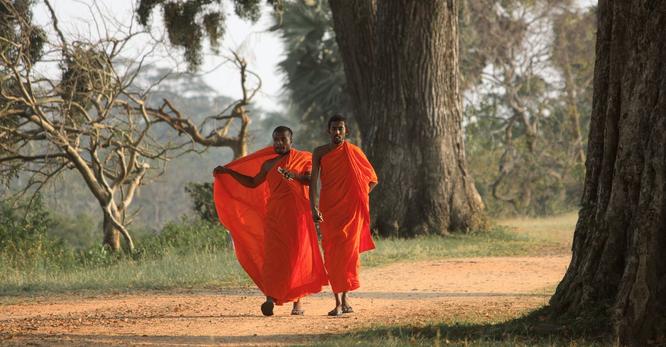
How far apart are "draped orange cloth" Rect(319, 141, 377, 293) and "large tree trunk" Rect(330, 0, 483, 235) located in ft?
27.6

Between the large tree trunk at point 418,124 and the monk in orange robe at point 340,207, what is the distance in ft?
27.6

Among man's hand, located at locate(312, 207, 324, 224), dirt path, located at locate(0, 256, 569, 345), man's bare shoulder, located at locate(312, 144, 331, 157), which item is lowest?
dirt path, located at locate(0, 256, 569, 345)

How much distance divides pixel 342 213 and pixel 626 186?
2.52m

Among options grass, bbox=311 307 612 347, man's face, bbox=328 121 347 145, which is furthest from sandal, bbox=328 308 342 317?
man's face, bbox=328 121 347 145

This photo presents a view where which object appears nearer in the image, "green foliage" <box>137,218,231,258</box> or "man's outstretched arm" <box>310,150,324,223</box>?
"man's outstretched arm" <box>310,150,324,223</box>

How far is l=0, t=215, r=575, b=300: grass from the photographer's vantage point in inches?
434

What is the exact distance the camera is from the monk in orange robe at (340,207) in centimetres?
795

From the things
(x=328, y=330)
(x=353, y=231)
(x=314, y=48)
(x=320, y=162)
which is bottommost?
(x=328, y=330)

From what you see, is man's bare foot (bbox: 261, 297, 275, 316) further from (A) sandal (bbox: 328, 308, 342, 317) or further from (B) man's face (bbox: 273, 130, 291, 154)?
(B) man's face (bbox: 273, 130, 291, 154)

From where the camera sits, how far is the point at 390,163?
16.6 metres

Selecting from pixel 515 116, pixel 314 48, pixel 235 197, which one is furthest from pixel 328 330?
pixel 515 116

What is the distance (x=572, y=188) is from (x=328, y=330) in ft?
86.4

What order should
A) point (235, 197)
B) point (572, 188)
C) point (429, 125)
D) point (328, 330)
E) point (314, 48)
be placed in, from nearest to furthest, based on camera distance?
point (328, 330) < point (235, 197) < point (429, 125) < point (314, 48) < point (572, 188)

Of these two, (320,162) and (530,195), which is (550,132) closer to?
(530,195)
